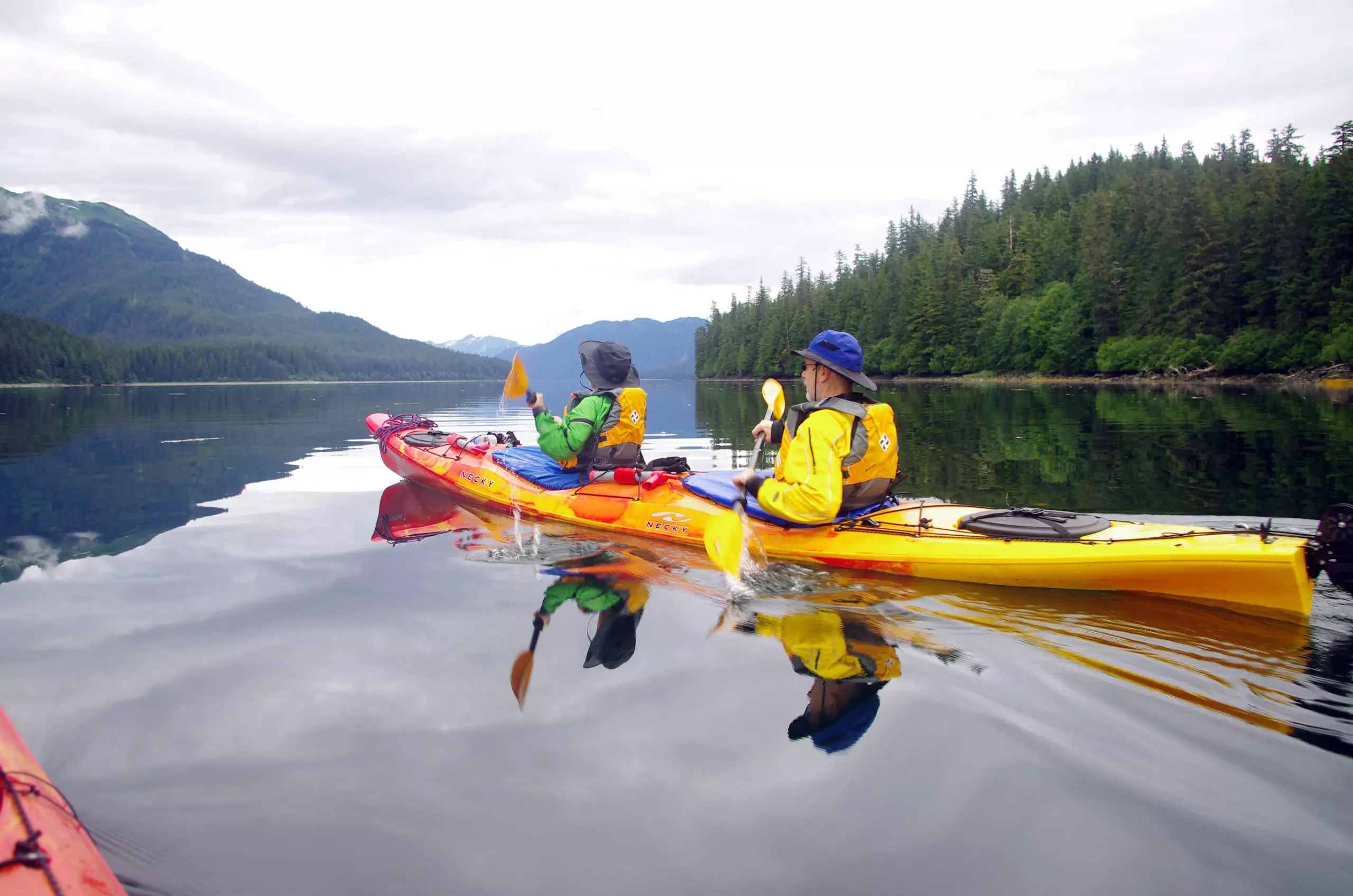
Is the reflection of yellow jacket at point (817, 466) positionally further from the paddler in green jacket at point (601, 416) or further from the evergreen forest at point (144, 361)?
the evergreen forest at point (144, 361)

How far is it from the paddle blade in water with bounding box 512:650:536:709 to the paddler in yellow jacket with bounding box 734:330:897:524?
8.60 ft

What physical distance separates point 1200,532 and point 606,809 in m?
5.02

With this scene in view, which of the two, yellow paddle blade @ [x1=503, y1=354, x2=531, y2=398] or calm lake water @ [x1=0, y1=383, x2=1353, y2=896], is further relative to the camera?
yellow paddle blade @ [x1=503, y1=354, x2=531, y2=398]

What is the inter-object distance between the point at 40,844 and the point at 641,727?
105 inches

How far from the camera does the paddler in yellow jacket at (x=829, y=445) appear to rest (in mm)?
6688

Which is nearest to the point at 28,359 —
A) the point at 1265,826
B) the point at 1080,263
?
the point at 1080,263

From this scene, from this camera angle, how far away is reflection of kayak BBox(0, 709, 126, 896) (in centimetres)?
200

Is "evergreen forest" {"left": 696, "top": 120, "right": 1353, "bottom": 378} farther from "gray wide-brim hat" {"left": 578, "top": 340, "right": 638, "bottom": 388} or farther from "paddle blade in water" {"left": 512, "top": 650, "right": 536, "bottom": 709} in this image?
"paddle blade in water" {"left": 512, "top": 650, "right": 536, "bottom": 709}

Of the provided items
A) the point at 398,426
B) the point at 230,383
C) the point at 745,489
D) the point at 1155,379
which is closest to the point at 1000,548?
the point at 745,489

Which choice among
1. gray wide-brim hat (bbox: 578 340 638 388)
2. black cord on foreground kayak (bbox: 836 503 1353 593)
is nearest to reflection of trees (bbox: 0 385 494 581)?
gray wide-brim hat (bbox: 578 340 638 388)

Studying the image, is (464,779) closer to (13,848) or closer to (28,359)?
(13,848)

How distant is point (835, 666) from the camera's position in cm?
509

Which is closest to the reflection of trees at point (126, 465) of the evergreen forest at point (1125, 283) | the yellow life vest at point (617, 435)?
the yellow life vest at point (617, 435)

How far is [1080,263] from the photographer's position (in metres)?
68.3
